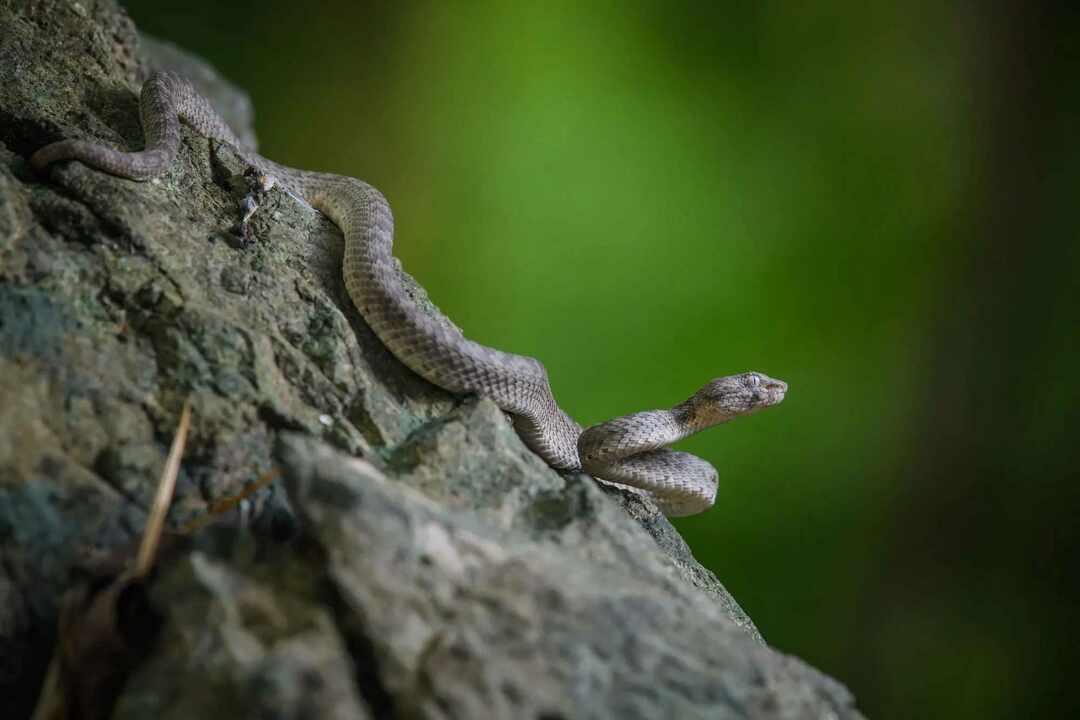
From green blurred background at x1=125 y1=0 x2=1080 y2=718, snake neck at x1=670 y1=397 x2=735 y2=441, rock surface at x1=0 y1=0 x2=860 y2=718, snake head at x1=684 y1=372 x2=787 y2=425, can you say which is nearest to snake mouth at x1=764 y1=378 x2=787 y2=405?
snake head at x1=684 y1=372 x2=787 y2=425

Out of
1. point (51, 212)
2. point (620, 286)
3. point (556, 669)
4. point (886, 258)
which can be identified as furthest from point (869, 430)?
point (51, 212)

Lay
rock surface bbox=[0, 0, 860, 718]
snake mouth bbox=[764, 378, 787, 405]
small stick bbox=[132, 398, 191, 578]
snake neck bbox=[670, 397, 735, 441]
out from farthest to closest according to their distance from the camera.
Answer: snake mouth bbox=[764, 378, 787, 405], snake neck bbox=[670, 397, 735, 441], small stick bbox=[132, 398, 191, 578], rock surface bbox=[0, 0, 860, 718]

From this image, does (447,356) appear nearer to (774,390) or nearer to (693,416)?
(693,416)

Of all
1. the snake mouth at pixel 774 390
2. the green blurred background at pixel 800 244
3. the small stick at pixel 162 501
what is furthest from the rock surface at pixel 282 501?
the green blurred background at pixel 800 244

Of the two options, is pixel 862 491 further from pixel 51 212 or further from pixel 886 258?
pixel 51 212

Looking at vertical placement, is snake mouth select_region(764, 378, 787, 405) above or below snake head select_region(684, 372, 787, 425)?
above

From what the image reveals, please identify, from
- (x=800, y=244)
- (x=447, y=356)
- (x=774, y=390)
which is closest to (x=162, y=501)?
(x=447, y=356)

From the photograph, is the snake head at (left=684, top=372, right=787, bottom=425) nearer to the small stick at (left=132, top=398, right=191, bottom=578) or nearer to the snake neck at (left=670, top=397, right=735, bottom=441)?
the snake neck at (left=670, top=397, right=735, bottom=441)
